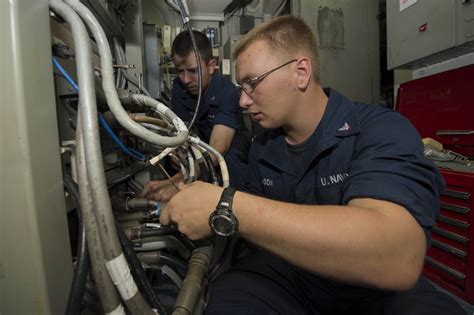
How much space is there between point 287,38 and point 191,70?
87 centimetres

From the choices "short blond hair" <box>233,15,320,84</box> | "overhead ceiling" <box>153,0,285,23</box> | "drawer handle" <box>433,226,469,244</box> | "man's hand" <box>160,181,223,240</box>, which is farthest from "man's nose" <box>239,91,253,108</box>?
"overhead ceiling" <box>153,0,285,23</box>

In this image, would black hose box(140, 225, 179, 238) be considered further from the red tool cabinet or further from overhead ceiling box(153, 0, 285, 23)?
overhead ceiling box(153, 0, 285, 23)

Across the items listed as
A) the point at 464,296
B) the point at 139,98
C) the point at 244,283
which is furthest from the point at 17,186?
the point at 464,296

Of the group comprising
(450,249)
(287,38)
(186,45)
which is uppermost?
(186,45)

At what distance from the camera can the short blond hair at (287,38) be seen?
0.92 meters

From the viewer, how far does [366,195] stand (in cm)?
51

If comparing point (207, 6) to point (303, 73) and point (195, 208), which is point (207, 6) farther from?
point (195, 208)

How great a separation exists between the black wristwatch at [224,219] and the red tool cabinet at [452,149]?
1.25 meters

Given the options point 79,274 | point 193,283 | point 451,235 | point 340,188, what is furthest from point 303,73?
point 451,235

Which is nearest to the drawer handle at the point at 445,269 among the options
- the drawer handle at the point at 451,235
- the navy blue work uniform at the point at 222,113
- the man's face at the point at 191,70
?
the drawer handle at the point at 451,235

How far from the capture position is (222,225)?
499mm

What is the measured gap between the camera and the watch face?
0.49 metres

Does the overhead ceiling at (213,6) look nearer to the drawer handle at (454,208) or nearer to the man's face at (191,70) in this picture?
the man's face at (191,70)

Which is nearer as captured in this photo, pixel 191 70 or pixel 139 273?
pixel 139 273
